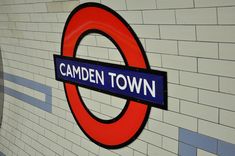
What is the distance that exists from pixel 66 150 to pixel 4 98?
1.14 m

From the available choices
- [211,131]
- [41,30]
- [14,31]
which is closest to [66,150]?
[41,30]

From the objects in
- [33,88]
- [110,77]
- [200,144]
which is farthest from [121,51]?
[33,88]

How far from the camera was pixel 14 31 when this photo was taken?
8.87 ft

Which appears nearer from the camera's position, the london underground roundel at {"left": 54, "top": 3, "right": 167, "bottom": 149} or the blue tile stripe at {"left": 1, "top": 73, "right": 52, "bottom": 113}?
the london underground roundel at {"left": 54, "top": 3, "right": 167, "bottom": 149}

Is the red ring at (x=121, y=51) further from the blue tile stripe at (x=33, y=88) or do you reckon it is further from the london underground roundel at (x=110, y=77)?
the blue tile stripe at (x=33, y=88)

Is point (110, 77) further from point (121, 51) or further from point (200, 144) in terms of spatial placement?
point (200, 144)

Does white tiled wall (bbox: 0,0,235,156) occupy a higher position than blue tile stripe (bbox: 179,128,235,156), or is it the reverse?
white tiled wall (bbox: 0,0,235,156)

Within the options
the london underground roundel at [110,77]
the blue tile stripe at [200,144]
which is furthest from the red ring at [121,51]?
the blue tile stripe at [200,144]

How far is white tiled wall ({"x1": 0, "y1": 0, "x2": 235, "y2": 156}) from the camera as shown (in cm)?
130

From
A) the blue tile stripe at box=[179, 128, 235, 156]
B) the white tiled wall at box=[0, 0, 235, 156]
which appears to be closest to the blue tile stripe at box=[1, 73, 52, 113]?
the white tiled wall at box=[0, 0, 235, 156]

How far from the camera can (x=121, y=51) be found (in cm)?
173

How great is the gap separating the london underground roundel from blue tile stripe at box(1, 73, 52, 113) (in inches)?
11.0

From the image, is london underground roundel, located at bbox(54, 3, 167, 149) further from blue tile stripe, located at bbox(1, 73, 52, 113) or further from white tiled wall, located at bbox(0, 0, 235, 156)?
blue tile stripe, located at bbox(1, 73, 52, 113)

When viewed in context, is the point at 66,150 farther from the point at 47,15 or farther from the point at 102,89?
the point at 47,15
